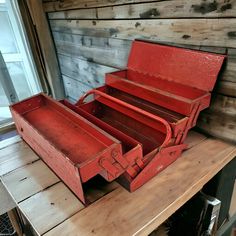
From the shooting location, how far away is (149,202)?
623 mm

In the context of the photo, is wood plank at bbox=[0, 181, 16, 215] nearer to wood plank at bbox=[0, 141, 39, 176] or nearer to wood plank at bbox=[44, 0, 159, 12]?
wood plank at bbox=[0, 141, 39, 176]

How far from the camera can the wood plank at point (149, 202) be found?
56cm

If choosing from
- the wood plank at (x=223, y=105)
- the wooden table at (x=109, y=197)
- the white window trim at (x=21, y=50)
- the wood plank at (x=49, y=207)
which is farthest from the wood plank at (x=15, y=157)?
the white window trim at (x=21, y=50)

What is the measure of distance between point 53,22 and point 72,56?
1.01 ft

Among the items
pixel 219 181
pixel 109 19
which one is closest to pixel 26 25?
pixel 109 19

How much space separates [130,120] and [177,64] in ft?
0.92

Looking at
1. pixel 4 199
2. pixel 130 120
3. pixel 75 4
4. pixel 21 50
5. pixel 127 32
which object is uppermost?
pixel 75 4

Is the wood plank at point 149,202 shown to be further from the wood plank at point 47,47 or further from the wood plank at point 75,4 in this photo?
the wood plank at point 47,47

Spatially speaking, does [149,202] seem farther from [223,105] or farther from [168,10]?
[168,10]

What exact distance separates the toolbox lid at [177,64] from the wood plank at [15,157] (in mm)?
566

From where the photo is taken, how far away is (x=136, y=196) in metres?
0.65

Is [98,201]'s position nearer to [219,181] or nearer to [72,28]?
[219,181]

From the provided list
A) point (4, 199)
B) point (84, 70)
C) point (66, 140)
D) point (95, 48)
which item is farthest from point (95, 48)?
point (4, 199)

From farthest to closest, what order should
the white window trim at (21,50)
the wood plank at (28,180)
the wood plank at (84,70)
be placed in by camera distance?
the white window trim at (21,50)
the wood plank at (84,70)
the wood plank at (28,180)
